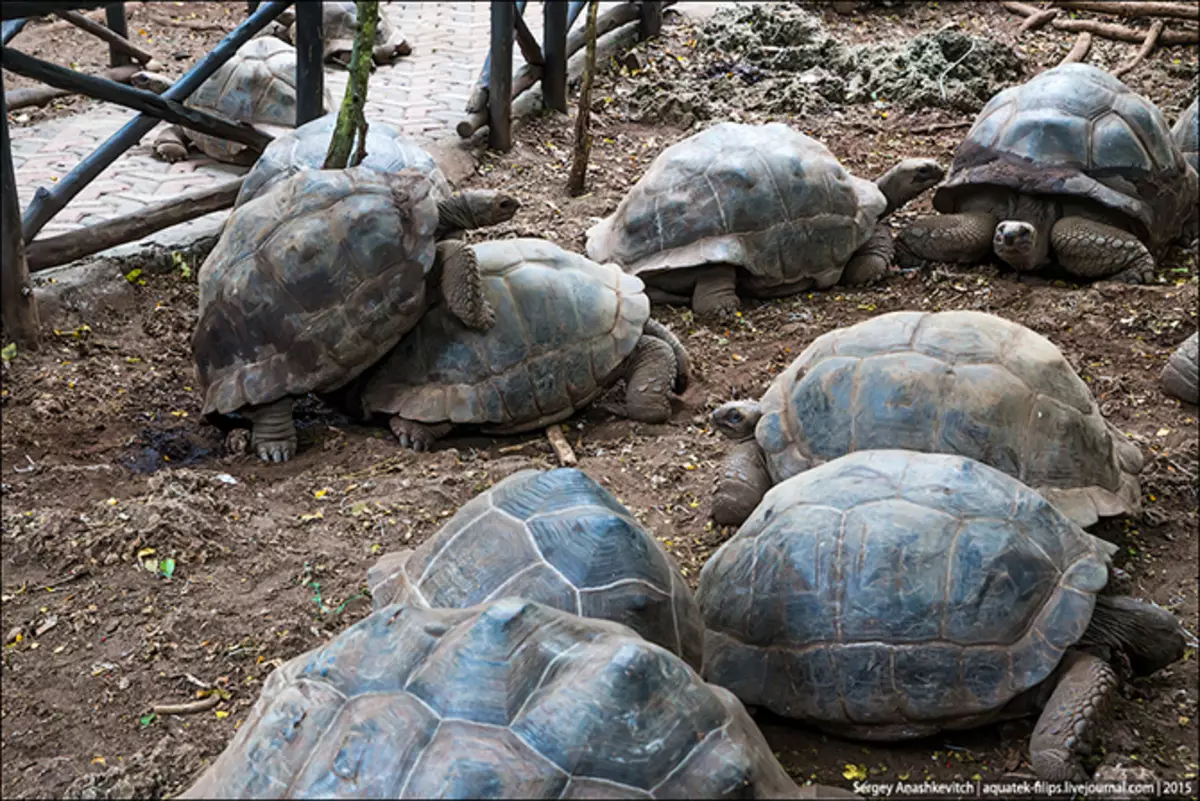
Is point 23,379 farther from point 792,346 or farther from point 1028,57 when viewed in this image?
point 1028,57

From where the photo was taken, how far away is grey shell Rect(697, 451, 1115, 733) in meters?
3.30

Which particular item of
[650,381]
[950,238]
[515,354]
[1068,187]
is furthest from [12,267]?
[1068,187]

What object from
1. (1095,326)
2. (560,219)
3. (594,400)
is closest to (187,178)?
(560,219)

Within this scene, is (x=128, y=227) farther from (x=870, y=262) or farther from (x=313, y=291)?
(x=870, y=262)

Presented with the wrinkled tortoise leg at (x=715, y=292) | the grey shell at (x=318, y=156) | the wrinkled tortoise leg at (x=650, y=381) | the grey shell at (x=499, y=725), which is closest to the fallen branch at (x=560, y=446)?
the wrinkled tortoise leg at (x=650, y=381)

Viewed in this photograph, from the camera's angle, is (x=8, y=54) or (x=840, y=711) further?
(x=8, y=54)

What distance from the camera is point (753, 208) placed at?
6645 mm

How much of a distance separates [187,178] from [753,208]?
384 centimetres

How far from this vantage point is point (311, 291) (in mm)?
5293

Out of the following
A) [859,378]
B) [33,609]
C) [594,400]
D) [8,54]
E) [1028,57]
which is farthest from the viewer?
[1028,57]

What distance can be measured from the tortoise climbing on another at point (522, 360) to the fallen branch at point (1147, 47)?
612 centimetres

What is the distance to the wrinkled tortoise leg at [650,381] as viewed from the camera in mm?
5680

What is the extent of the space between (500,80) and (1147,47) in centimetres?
559

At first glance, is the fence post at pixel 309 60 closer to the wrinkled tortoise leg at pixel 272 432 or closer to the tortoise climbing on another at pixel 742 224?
the tortoise climbing on another at pixel 742 224
